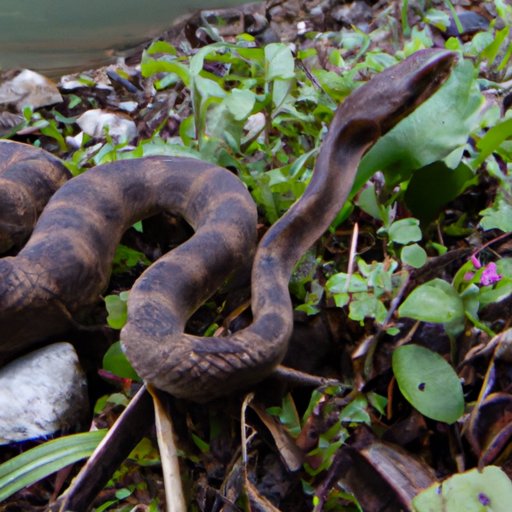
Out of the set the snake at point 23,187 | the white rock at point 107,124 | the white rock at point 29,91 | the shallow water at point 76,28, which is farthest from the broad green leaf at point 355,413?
the shallow water at point 76,28

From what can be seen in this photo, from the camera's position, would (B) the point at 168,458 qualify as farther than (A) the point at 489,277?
No

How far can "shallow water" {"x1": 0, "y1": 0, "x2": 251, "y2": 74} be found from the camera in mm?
3271

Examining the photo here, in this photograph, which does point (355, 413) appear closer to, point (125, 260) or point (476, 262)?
point (476, 262)

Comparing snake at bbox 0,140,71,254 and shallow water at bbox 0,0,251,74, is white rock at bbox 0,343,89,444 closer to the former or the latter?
snake at bbox 0,140,71,254

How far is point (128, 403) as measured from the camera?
150 centimetres

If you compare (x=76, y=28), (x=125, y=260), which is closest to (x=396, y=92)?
(x=125, y=260)

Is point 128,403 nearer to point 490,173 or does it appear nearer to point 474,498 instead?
point 474,498

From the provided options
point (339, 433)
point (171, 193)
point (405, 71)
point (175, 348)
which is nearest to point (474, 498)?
point (339, 433)

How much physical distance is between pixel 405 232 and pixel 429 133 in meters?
0.28

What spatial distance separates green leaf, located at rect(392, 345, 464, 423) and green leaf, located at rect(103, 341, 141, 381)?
53 centimetres

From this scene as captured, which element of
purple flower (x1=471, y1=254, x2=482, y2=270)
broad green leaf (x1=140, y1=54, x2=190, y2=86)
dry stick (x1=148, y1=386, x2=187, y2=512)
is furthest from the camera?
broad green leaf (x1=140, y1=54, x2=190, y2=86)

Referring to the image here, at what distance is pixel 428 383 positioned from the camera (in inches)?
52.2

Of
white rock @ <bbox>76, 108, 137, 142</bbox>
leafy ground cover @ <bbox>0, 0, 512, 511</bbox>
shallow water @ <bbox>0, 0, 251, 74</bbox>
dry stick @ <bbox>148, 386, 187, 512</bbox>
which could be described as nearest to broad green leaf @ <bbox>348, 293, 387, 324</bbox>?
leafy ground cover @ <bbox>0, 0, 512, 511</bbox>

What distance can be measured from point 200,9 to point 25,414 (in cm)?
268
